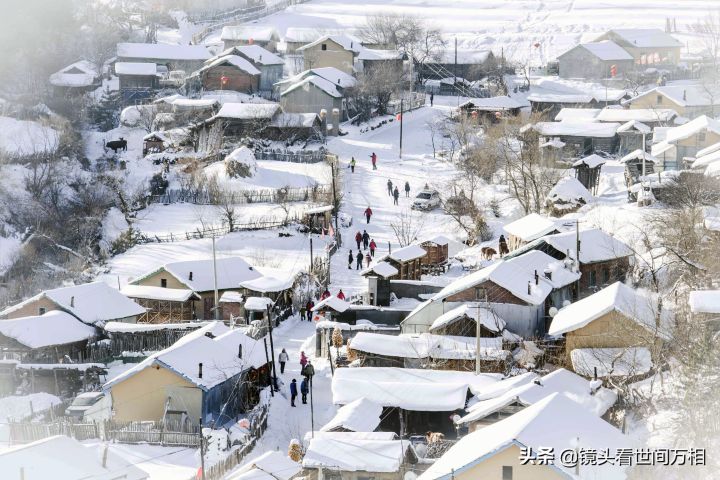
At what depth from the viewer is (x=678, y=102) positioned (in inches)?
2018

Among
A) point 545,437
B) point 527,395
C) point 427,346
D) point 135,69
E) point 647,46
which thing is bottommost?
point 427,346

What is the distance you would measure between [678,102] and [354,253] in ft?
67.8

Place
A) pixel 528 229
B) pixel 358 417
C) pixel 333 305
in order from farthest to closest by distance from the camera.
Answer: pixel 528 229 → pixel 333 305 → pixel 358 417

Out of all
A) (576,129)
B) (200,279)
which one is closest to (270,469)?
(200,279)

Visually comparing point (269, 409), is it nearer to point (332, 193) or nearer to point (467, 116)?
point (332, 193)

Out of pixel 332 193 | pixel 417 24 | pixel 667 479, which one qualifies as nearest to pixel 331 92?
pixel 332 193

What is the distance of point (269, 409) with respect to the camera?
24.5 meters

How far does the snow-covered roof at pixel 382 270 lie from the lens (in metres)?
31.3

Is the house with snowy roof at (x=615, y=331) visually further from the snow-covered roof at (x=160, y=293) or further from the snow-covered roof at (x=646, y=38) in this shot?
the snow-covered roof at (x=646, y=38)

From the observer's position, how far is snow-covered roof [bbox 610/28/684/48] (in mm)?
63125

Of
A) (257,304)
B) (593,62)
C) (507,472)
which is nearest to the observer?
(507,472)

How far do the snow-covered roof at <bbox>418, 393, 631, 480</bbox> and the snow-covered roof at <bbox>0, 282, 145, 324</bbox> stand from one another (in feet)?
46.7

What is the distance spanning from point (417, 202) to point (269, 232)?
16.4 ft

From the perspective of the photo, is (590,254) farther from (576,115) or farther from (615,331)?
(576,115)
